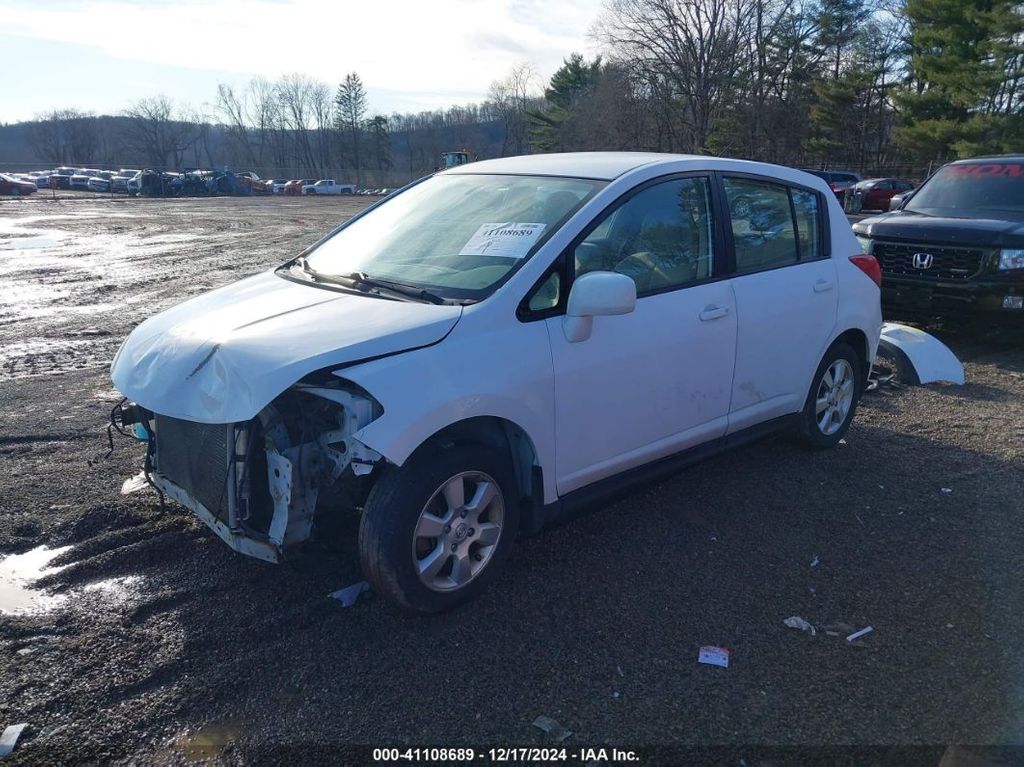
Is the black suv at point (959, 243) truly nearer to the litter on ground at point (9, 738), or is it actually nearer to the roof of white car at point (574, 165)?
the roof of white car at point (574, 165)

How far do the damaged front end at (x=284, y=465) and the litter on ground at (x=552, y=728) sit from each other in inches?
43.5

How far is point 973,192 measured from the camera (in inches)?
368

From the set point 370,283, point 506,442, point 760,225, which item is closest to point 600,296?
point 506,442

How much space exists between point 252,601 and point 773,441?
12.1 feet

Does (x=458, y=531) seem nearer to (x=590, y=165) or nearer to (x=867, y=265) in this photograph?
(x=590, y=165)

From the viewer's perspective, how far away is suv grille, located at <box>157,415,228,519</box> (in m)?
3.25

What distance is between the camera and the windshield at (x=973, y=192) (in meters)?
8.99

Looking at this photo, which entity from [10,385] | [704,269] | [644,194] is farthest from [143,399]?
[10,385]

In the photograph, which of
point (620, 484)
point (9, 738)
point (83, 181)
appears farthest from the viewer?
point (83, 181)

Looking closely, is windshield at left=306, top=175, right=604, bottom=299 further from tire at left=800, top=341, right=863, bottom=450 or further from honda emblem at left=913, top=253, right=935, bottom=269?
honda emblem at left=913, top=253, right=935, bottom=269

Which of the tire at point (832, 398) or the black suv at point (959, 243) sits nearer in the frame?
the tire at point (832, 398)

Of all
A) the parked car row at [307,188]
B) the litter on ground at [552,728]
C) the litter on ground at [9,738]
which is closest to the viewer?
the litter on ground at [9,738]

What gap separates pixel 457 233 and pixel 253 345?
1.30 meters

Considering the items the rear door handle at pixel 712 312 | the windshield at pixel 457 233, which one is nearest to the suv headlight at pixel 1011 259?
the rear door handle at pixel 712 312
